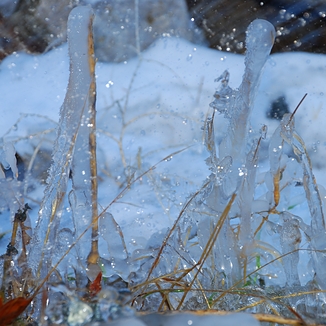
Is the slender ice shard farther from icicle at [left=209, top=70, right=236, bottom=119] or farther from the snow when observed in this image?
the snow

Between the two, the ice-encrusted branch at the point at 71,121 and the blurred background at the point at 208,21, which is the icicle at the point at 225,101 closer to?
the ice-encrusted branch at the point at 71,121

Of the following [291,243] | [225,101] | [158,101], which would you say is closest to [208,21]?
[158,101]

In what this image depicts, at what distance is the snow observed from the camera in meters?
2.06

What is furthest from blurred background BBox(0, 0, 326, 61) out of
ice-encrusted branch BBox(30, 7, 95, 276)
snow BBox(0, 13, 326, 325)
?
ice-encrusted branch BBox(30, 7, 95, 276)

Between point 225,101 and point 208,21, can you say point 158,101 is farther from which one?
point 225,101

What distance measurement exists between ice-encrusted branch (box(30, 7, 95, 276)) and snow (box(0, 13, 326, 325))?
101 cm

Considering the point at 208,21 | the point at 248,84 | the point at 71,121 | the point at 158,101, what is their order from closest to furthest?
1. the point at 71,121
2. the point at 248,84
3. the point at 158,101
4. the point at 208,21

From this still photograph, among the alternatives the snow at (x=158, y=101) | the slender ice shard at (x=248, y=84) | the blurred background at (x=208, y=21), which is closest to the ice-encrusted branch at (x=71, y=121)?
the slender ice shard at (x=248, y=84)

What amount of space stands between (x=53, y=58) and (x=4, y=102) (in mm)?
369

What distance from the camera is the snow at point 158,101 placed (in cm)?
206

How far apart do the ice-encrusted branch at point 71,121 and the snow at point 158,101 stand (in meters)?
1.01

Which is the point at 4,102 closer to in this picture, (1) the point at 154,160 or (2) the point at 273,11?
(1) the point at 154,160

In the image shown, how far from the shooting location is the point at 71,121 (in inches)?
32.3

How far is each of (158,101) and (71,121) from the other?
1.61 metres
